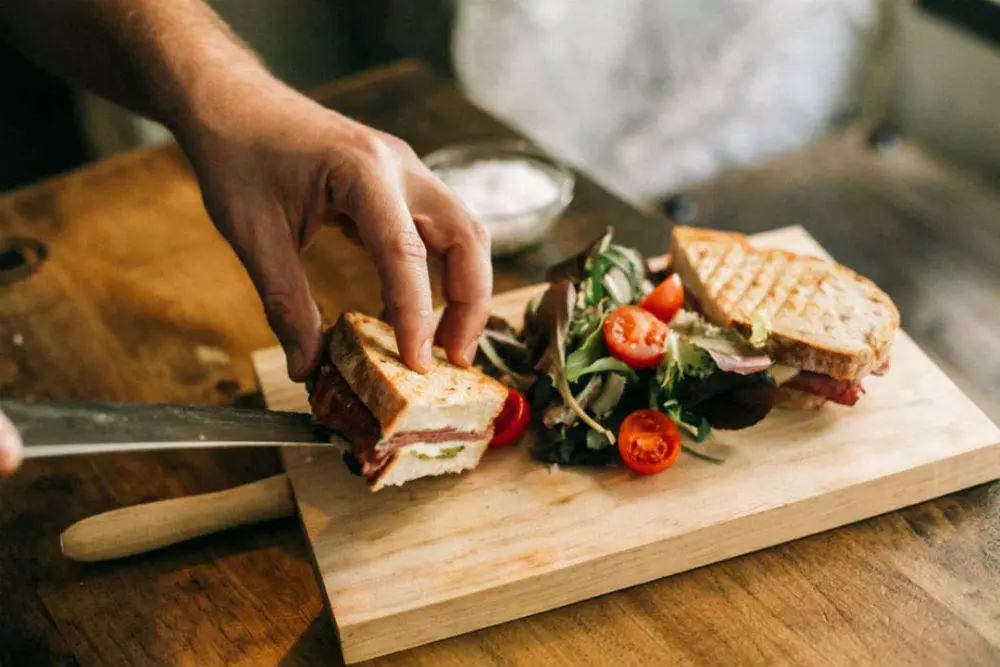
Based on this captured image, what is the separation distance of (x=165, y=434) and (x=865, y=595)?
1.37 meters

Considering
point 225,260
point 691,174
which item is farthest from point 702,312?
point 691,174

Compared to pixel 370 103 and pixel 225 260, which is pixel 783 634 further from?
pixel 370 103

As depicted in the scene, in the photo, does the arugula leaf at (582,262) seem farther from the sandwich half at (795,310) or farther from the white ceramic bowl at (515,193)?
the white ceramic bowl at (515,193)

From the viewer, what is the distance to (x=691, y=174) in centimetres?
502

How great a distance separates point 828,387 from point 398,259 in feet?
3.35

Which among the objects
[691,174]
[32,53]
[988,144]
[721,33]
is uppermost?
[32,53]

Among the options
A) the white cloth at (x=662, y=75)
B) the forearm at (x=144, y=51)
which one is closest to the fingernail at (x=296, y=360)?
the forearm at (x=144, y=51)

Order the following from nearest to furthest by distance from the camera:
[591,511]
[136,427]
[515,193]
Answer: [136,427]
[591,511]
[515,193]

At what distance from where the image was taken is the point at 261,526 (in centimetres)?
207

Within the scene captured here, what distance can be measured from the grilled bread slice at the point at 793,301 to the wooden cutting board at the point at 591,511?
0.54ft

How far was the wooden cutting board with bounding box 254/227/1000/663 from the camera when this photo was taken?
180cm

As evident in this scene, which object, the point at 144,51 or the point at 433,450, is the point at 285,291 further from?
the point at 144,51

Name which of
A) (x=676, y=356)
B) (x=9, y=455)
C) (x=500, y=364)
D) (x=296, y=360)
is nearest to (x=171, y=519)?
(x=296, y=360)

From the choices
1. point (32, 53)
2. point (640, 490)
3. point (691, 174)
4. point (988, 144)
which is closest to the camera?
point (640, 490)
